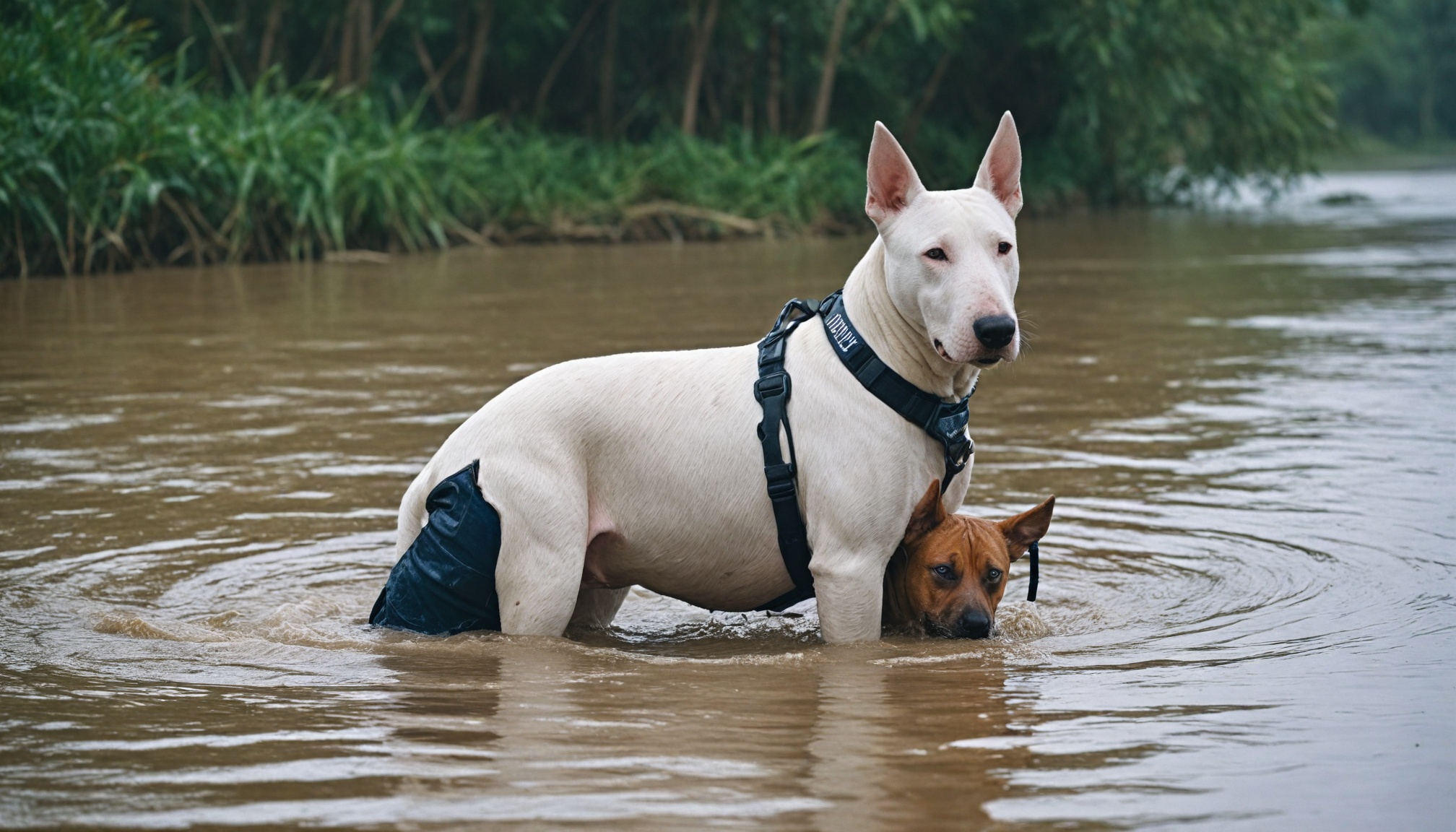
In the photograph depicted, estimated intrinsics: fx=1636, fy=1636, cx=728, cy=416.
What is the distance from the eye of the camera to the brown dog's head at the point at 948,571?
187 inches

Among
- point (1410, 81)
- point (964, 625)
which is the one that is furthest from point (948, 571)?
point (1410, 81)

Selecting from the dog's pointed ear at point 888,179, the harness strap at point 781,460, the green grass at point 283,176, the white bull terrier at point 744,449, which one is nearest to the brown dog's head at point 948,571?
the white bull terrier at point 744,449

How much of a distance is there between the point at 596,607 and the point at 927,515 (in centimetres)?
120

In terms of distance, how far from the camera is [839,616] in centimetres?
469

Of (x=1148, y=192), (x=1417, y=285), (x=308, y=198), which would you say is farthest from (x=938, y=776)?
(x=1148, y=192)

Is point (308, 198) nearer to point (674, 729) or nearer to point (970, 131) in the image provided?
point (674, 729)

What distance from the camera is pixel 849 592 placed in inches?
183

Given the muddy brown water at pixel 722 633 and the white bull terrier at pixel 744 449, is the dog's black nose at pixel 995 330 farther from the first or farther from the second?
the muddy brown water at pixel 722 633

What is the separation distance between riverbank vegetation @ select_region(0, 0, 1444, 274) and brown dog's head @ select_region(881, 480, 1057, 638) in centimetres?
1226

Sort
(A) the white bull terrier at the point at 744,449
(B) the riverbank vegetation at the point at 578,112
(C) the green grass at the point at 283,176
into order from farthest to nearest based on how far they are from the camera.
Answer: (B) the riverbank vegetation at the point at 578,112 → (C) the green grass at the point at 283,176 → (A) the white bull terrier at the point at 744,449

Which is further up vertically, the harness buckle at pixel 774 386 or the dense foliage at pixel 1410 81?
the dense foliage at pixel 1410 81

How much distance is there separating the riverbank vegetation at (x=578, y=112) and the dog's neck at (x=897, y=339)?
12.1m

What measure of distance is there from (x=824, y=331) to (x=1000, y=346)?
0.66m

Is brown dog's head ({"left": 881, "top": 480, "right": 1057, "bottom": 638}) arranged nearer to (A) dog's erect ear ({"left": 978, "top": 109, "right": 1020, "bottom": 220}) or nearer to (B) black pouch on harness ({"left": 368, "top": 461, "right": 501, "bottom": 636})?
(A) dog's erect ear ({"left": 978, "top": 109, "right": 1020, "bottom": 220})
